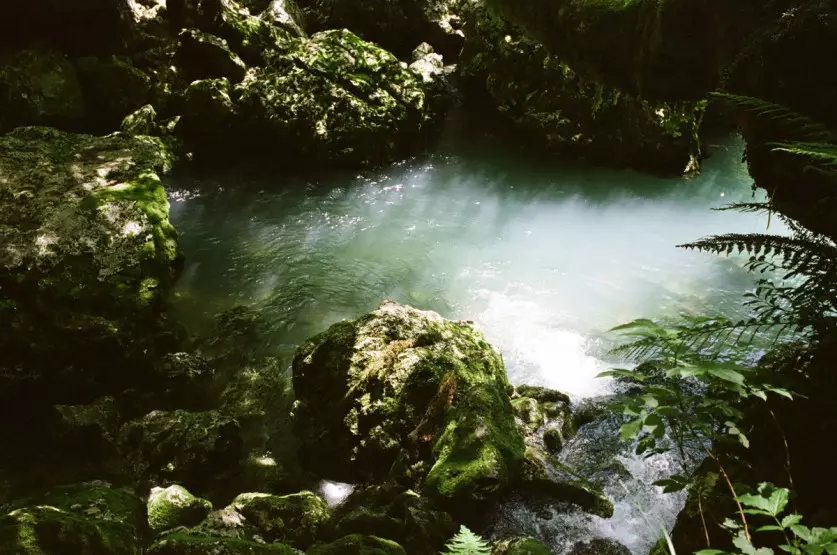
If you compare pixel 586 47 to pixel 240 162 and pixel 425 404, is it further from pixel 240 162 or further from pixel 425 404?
pixel 240 162

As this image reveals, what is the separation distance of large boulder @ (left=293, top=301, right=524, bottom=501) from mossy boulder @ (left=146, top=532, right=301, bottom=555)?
1.35 metres

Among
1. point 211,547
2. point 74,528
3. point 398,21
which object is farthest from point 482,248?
point 398,21

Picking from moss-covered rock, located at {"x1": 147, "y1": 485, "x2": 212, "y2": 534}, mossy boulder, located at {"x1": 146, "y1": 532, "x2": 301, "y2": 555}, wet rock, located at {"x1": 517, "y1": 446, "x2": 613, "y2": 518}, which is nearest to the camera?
mossy boulder, located at {"x1": 146, "y1": 532, "x2": 301, "y2": 555}

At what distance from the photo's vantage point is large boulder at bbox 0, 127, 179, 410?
5.07 m

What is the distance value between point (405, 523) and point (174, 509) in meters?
1.87

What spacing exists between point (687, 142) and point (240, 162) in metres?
9.17

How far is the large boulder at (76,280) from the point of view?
507cm

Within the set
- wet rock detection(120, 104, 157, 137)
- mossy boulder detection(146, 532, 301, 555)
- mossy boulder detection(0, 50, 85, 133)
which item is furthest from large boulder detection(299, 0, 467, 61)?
mossy boulder detection(146, 532, 301, 555)

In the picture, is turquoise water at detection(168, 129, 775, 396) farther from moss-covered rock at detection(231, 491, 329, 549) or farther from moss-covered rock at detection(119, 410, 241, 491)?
moss-covered rock at detection(231, 491, 329, 549)

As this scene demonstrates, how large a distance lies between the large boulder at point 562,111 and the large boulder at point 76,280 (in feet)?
24.8

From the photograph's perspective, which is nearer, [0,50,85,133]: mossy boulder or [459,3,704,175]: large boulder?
[0,50,85,133]: mossy boulder

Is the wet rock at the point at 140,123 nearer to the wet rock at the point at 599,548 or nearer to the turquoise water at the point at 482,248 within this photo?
the turquoise water at the point at 482,248

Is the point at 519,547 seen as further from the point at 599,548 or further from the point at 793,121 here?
the point at 793,121

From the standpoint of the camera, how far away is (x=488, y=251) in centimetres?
811
